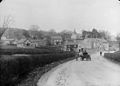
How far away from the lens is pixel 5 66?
8391 mm

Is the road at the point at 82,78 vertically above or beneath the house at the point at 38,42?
beneath

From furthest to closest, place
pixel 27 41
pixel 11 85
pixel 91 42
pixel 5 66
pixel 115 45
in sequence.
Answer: pixel 115 45 → pixel 91 42 → pixel 27 41 → pixel 11 85 → pixel 5 66

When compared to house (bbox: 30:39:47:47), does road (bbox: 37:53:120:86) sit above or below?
below

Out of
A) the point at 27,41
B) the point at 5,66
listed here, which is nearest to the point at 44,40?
the point at 27,41

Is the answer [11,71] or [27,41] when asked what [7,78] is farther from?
[27,41]

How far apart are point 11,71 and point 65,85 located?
95.8 inches

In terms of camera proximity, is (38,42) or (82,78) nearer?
(82,78)

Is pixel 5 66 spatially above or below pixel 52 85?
above

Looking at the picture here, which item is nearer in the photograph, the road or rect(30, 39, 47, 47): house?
the road

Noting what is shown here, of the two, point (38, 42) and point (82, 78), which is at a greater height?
point (38, 42)

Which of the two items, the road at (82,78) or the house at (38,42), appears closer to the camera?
the road at (82,78)

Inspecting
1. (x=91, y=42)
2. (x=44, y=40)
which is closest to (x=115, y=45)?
(x=91, y=42)

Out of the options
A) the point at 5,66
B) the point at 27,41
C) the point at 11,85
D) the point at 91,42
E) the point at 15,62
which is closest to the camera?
the point at 5,66

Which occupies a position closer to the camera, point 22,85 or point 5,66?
point 5,66
